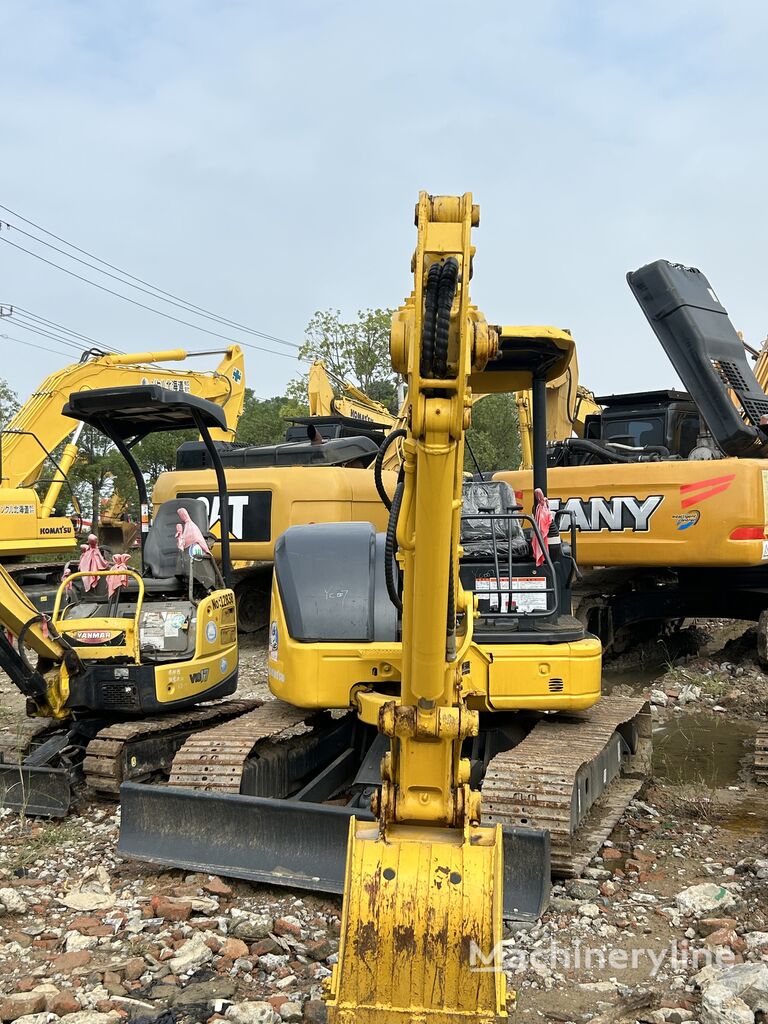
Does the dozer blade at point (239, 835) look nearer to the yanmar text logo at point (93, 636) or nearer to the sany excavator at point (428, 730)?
the sany excavator at point (428, 730)

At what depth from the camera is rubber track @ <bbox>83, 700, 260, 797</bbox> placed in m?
5.32

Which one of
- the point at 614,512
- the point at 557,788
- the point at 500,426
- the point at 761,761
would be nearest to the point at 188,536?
→ the point at 557,788

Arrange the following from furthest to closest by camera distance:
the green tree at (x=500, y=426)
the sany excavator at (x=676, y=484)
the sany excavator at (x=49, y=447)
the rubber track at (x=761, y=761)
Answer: the green tree at (x=500, y=426)
the sany excavator at (x=49, y=447)
the sany excavator at (x=676, y=484)
the rubber track at (x=761, y=761)

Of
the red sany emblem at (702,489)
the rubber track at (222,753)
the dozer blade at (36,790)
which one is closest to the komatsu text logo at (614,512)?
the red sany emblem at (702,489)

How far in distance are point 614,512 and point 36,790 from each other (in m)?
5.25

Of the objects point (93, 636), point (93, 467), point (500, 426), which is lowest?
point (93, 636)

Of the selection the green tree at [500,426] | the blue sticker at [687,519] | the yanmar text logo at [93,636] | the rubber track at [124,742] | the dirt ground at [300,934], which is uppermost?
the green tree at [500,426]

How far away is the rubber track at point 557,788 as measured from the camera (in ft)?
13.3

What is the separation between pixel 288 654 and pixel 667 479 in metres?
4.55

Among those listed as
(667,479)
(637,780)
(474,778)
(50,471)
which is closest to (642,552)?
(667,479)

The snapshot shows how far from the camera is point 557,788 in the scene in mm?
4098

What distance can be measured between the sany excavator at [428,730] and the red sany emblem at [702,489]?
2.07 metres

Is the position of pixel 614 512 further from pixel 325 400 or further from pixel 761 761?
pixel 325 400

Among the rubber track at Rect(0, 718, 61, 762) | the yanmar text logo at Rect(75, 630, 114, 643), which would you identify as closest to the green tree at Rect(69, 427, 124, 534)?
the rubber track at Rect(0, 718, 61, 762)
